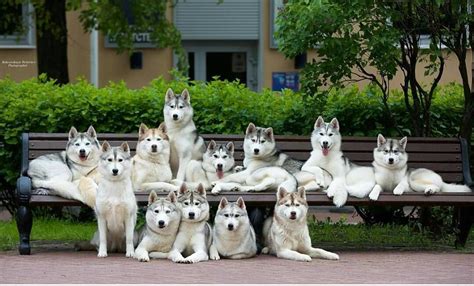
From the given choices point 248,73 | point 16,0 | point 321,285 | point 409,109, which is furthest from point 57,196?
point 248,73

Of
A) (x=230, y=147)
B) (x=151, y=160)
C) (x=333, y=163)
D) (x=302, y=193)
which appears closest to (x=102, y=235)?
(x=151, y=160)

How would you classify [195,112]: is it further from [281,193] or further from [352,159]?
[281,193]

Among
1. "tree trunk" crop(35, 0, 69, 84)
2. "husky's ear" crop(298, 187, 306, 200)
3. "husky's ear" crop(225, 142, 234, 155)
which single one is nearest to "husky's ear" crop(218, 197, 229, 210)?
"husky's ear" crop(298, 187, 306, 200)

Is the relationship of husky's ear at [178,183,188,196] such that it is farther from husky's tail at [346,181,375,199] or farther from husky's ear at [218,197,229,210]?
husky's tail at [346,181,375,199]

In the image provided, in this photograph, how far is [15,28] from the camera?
26.0m

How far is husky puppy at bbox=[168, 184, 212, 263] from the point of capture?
11.7 metres

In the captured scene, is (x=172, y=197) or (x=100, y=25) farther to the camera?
(x=100, y=25)

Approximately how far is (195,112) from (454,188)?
3.54 m

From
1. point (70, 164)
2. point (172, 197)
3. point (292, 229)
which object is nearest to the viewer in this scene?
point (172, 197)

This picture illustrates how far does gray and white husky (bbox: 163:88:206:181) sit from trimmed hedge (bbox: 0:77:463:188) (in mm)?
1716

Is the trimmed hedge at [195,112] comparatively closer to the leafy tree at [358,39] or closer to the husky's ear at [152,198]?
the leafy tree at [358,39]

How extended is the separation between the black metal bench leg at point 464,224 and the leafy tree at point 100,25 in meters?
9.91

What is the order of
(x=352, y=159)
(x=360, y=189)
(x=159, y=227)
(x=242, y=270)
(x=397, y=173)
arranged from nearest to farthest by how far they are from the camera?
(x=242, y=270), (x=159, y=227), (x=360, y=189), (x=397, y=173), (x=352, y=159)

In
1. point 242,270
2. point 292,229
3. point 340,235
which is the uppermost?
point 292,229
